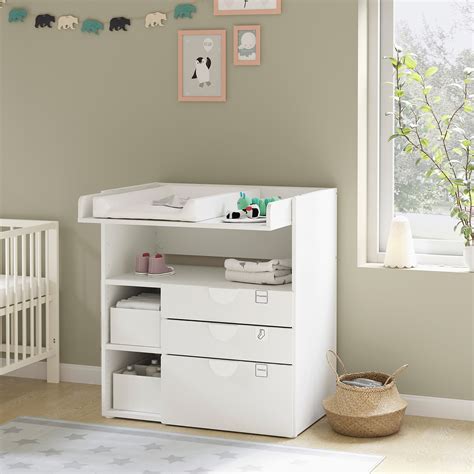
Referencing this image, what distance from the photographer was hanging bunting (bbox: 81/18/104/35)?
4176 mm

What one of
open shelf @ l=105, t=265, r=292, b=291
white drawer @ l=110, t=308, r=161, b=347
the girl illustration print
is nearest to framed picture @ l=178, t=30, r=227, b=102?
the girl illustration print

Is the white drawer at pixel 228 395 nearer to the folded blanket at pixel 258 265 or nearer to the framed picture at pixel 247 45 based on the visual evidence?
Result: the folded blanket at pixel 258 265

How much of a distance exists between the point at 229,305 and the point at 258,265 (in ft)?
0.60

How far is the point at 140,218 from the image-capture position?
3.57m

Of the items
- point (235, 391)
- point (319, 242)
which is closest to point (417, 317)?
point (319, 242)

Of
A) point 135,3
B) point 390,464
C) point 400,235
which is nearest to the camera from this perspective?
point 390,464

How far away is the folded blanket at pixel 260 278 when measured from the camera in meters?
3.60

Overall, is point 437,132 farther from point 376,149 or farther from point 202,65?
point 202,65

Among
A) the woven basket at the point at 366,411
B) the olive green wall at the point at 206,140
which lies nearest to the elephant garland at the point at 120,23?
the olive green wall at the point at 206,140

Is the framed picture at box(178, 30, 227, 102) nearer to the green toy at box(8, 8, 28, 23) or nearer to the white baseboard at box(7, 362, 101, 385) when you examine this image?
the green toy at box(8, 8, 28, 23)

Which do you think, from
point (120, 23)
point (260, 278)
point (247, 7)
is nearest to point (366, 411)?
point (260, 278)

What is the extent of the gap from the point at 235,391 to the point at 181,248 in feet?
2.52

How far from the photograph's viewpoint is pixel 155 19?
13.4ft

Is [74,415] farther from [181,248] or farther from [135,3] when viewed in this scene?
[135,3]
